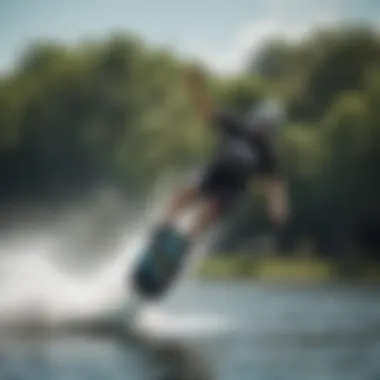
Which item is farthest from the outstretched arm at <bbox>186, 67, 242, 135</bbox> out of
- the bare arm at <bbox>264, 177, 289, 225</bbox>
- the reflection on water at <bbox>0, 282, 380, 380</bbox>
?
the reflection on water at <bbox>0, 282, 380, 380</bbox>

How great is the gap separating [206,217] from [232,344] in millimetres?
242

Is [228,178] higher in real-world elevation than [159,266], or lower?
higher

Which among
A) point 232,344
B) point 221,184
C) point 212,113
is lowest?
Result: point 232,344

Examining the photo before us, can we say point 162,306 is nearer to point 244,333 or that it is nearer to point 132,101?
point 244,333

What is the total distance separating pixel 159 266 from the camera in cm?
175

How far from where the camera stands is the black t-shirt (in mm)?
1751

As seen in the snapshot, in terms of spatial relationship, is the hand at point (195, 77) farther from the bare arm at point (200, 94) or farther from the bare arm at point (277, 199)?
the bare arm at point (277, 199)

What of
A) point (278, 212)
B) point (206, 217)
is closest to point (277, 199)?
point (278, 212)

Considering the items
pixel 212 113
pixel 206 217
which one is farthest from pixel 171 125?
pixel 206 217

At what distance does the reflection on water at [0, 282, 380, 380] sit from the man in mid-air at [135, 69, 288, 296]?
0.31ft

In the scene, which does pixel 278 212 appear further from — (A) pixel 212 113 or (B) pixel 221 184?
(A) pixel 212 113

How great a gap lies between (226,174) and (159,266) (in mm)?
213

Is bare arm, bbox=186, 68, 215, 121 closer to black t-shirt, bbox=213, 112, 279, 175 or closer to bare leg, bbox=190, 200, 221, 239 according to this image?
black t-shirt, bbox=213, 112, 279, 175

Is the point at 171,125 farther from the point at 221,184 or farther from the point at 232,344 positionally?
the point at 232,344
